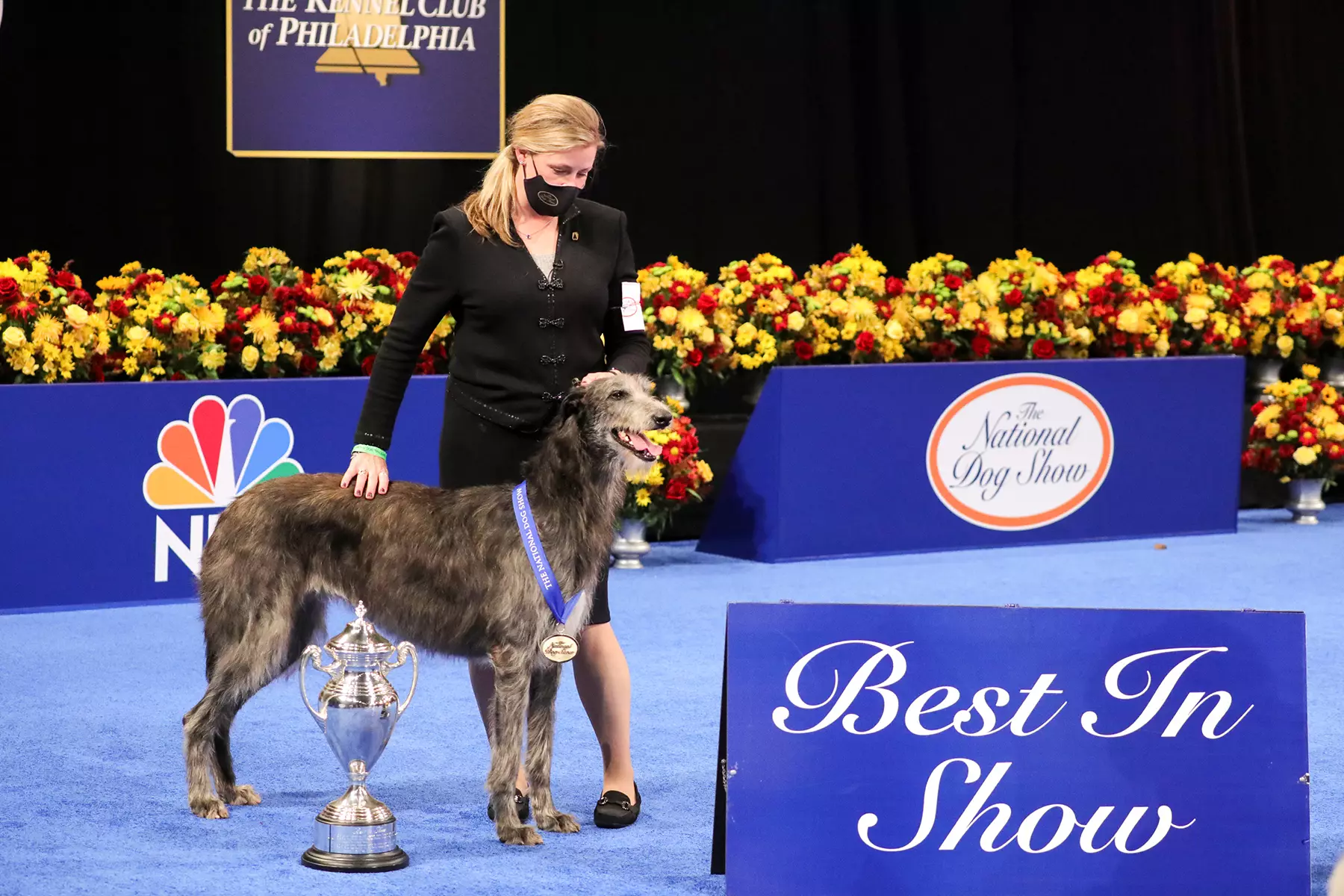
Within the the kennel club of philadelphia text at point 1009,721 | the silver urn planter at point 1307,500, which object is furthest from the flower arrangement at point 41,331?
Answer: the silver urn planter at point 1307,500

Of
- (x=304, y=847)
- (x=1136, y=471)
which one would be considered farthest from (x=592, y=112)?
(x=1136, y=471)

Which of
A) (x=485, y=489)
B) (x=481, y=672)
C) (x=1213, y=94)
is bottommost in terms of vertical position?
(x=481, y=672)

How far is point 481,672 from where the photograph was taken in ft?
12.9

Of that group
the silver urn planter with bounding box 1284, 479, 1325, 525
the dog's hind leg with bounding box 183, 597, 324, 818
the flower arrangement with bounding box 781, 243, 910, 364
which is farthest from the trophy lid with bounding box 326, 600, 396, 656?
the silver urn planter with bounding box 1284, 479, 1325, 525

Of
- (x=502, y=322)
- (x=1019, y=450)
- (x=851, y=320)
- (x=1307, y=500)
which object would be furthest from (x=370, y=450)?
(x=1307, y=500)

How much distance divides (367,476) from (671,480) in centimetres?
334

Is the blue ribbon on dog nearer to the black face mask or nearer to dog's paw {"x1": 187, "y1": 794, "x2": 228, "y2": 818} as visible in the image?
the black face mask

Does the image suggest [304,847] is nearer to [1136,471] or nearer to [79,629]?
[79,629]

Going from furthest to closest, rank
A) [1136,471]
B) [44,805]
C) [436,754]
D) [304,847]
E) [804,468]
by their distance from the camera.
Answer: [1136,471] < [804,468] < [436,754] < [44,805] < [304,847]

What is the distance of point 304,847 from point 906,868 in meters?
1.21

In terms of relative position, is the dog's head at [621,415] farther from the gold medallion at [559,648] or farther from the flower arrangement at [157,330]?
the flower arrangement at [157,330]

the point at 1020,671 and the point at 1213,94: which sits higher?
the point at 1213,94

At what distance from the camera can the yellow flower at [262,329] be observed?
6414mm

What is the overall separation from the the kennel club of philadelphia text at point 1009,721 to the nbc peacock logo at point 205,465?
3.42 metres
